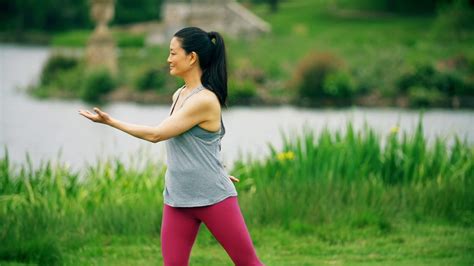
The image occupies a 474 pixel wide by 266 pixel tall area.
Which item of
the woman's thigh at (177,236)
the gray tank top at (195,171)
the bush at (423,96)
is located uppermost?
the gray tank top at (195,171)

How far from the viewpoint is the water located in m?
19.3

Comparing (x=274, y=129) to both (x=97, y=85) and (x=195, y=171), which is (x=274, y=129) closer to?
(x=97, y=85)

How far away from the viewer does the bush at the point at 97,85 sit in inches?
1499

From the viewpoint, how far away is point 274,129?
82.3ft

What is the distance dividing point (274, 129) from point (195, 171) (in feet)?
65.0

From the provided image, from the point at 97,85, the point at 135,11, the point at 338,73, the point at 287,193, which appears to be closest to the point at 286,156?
the point at 287,193

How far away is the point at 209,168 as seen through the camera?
17.6ft

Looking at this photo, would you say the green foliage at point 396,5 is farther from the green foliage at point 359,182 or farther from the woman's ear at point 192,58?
the woman's ear at point 192,58

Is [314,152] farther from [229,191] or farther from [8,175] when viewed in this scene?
[229,191]

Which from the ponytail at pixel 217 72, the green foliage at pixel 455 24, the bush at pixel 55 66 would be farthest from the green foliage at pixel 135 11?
the ponytail at pixel 217 72

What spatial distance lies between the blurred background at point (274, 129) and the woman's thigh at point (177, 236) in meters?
2.63

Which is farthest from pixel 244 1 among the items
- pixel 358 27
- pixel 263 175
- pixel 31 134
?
pixel 263 175

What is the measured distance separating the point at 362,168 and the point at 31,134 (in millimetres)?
15074

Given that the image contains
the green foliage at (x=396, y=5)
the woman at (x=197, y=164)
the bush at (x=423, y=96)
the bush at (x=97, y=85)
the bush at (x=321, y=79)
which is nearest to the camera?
the woman at (x=197, y=164)
